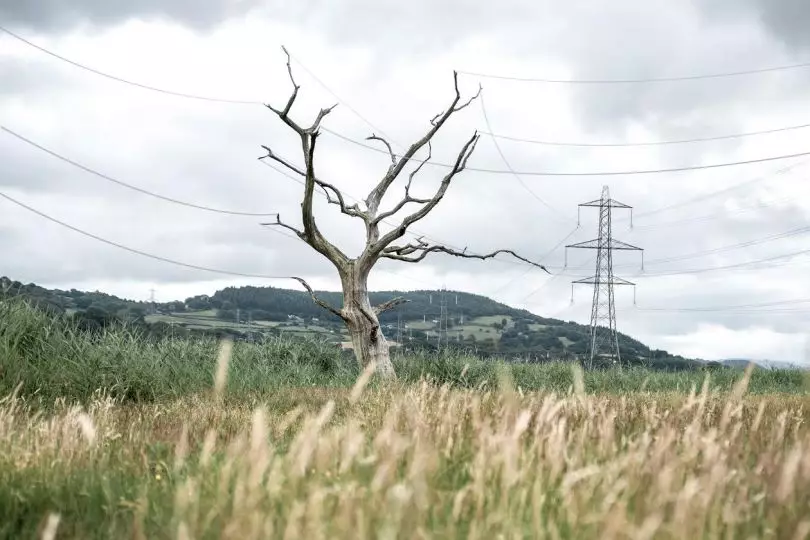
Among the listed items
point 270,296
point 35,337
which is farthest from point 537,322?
point 35,337

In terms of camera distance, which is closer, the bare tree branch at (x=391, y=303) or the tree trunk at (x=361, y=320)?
the tree trunk at (x=361, y=320)

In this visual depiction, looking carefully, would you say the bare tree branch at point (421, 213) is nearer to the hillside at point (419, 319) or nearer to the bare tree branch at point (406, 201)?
the bare tree branch at point (406, 201)

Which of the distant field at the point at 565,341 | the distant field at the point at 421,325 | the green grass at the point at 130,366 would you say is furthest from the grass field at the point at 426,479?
the distant field at the point at 421,325

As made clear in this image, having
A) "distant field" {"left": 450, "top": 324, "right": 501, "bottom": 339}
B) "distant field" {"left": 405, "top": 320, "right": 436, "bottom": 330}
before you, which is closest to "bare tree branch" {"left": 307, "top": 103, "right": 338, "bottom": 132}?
"distant field" {"left": 450, "top": 324, "right": 501, "bottom": 339}

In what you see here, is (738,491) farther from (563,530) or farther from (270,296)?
(270,296)

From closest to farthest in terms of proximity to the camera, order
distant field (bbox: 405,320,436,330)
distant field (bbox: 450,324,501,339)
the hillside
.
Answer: the hillside < distant field (bbox: 450,324,501,339) < distant field (bbox: 405,320,436,330)

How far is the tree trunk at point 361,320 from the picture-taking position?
20953 millimetres

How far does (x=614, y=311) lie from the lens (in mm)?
47406

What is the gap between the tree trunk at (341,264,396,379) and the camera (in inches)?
825

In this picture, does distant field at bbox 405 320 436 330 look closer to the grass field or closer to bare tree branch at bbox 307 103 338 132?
bare tree branch at bbox 307 103 338 132

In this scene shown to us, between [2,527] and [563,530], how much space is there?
3134 millimetres

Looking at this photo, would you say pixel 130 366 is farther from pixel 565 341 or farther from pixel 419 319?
pixel 419 319

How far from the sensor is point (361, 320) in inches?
827

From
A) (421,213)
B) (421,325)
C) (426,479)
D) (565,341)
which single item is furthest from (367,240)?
(421,325)
